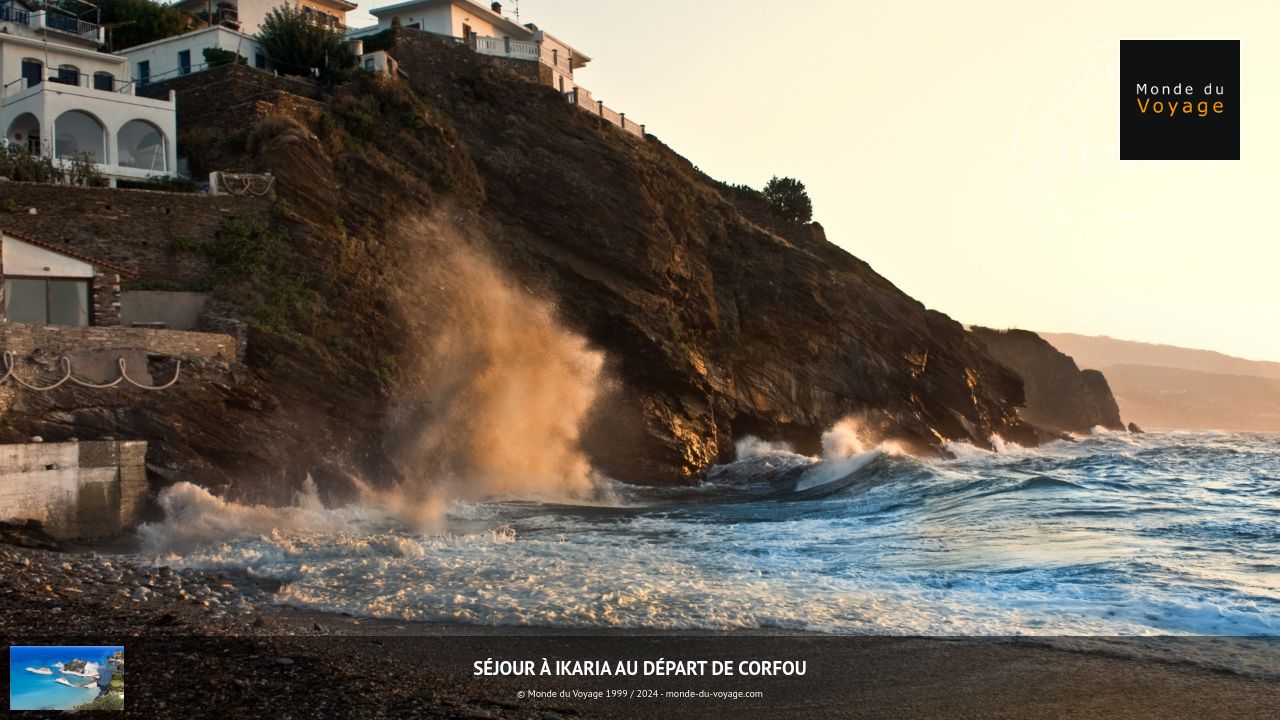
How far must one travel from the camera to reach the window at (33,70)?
112ft

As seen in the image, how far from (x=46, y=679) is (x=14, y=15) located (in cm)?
3733

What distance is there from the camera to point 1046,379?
259 feet

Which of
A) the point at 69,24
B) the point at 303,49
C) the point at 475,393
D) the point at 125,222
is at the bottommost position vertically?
the point at 475,393

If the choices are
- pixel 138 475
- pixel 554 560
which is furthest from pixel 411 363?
pixel 554 560

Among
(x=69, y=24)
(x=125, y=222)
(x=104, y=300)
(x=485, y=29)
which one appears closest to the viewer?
(x=104, y=300)

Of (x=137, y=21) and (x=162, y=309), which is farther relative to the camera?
(x=137, y=21)

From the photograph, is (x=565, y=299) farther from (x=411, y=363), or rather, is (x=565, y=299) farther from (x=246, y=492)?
(x=246, y=492)

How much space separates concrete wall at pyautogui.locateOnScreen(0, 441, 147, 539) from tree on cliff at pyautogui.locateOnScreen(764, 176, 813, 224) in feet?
135

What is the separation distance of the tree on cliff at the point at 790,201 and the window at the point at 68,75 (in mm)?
33546

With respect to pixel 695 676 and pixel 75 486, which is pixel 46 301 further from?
pixel 695 676

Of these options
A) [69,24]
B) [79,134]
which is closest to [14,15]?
[69,24]

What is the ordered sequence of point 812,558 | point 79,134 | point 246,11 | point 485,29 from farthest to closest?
point 485,29, point 246,11, point 79,134, point 812,558

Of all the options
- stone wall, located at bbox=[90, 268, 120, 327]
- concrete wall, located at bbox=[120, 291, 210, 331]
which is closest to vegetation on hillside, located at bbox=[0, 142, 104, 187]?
concrete wall, located at bbox=[120, 291, 210, 331]

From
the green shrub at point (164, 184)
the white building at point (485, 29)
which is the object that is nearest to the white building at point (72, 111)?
the green shrub at point (164, 184)
